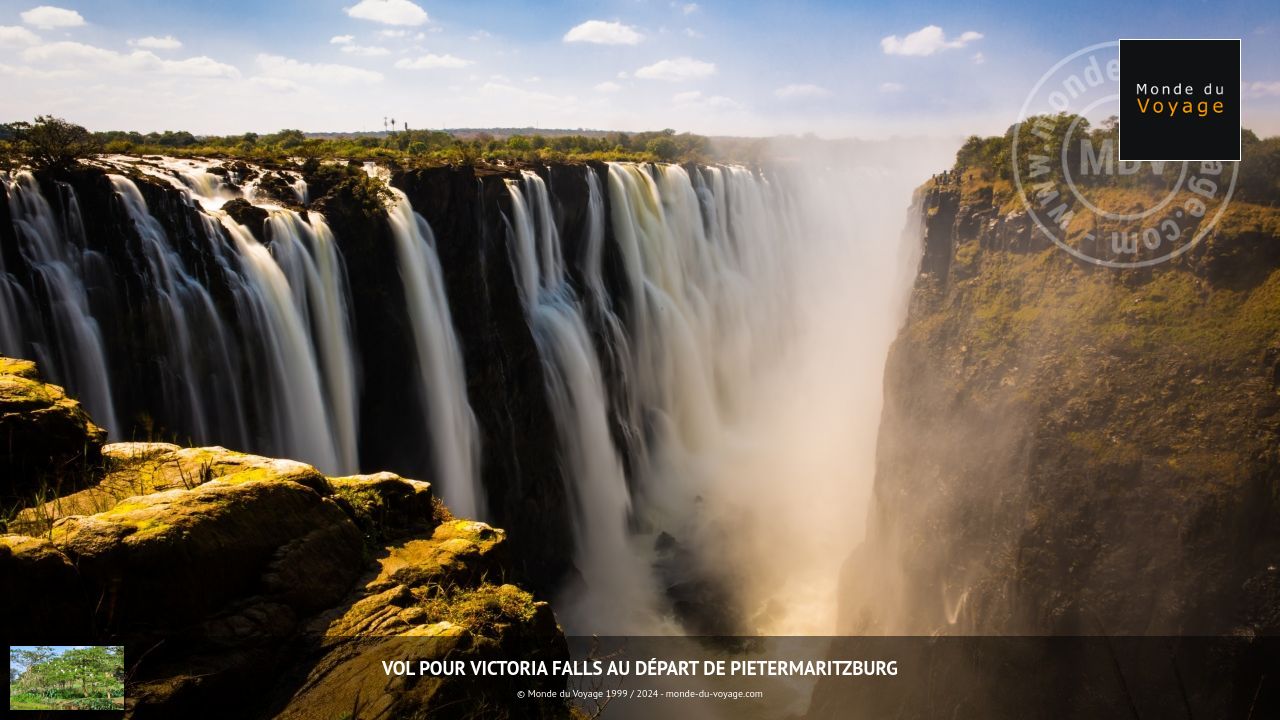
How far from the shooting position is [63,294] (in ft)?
37.5

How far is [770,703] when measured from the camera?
16406 millimetres

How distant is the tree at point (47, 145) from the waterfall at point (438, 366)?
22.1 ft

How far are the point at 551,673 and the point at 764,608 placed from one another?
15.9 meters

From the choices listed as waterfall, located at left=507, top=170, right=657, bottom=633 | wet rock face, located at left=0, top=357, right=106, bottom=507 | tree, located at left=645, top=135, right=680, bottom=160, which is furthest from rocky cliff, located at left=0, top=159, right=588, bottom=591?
tree, located at left=645, top=135, right=680, bottom=160

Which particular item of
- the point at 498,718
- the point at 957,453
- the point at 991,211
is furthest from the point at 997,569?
the point at 498,718

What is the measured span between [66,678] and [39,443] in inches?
108

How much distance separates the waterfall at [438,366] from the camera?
17734 mm

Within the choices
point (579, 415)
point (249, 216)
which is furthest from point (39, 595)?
point (579, 415)

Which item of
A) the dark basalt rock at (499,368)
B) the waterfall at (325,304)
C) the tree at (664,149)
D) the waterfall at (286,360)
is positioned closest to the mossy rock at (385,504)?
the waterfall at (286,360)

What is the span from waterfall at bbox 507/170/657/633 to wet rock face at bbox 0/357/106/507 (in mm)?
16026

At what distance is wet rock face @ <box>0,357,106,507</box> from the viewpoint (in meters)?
5.04

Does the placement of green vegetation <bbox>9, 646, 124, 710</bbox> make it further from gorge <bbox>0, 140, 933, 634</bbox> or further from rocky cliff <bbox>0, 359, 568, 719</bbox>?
gorge <bbox>0, 140, 933, 634</bbox>

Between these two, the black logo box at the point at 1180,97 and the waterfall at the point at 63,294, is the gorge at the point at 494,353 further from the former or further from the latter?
the black logo box at the point at 1180,97

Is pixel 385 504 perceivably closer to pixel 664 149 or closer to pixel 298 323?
pixel 298 323
